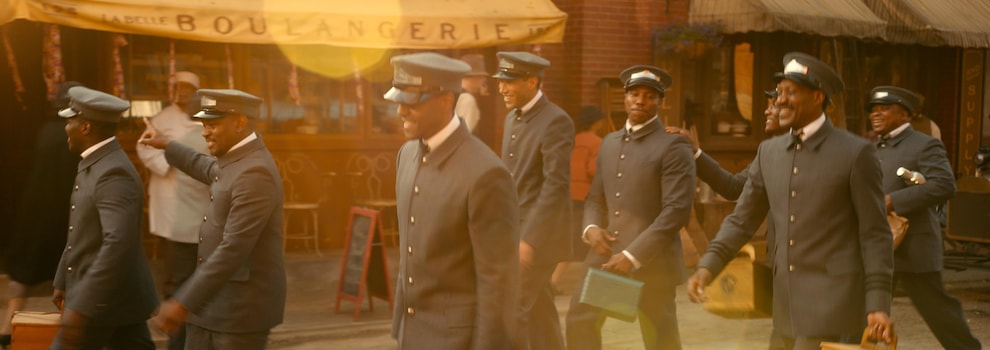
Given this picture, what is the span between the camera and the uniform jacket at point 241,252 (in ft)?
16.6

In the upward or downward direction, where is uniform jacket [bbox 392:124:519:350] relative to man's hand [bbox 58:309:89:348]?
upward

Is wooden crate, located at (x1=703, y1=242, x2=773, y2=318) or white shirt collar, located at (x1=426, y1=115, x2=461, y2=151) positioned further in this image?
wooden crate, located at (x1=703, y1=242, x2=773, y2=318)

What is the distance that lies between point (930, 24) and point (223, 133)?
38.6 ft

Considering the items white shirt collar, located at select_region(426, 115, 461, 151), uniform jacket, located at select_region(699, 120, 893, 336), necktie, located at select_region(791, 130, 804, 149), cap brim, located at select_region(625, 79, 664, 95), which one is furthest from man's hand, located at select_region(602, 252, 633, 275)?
white shirt collar, located at select_region(426, 115, 461, 151)

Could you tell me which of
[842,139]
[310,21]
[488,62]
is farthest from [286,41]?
[842,139]

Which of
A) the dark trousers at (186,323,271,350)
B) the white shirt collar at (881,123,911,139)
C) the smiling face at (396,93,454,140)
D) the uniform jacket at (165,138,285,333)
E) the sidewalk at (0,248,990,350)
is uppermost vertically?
the smiling face at (396,93,454,140)

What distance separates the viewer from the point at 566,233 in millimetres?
7191

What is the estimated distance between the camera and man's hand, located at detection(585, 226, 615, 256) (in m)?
6.75

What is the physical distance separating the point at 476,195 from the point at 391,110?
30.2 ft

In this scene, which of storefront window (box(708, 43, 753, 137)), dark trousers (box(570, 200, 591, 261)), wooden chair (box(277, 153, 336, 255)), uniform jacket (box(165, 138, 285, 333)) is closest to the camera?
uniform jacket (box(165, 138, 285, 333))

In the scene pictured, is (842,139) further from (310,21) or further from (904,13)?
(904,13)

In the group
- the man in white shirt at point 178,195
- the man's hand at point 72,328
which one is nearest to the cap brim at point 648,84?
the man in white shirt at point 178,195

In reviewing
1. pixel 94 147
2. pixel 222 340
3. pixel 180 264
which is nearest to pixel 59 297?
pixel 94 147

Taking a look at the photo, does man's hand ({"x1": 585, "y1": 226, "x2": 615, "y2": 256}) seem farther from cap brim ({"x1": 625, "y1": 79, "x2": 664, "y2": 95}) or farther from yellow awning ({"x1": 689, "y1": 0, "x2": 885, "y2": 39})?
yellow awning ({"x1": 689, "y1": 0, "x2": 885, "y2": 39})
